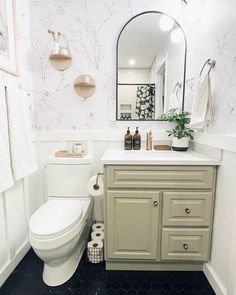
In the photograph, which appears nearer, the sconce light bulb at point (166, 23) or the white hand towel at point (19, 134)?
the white hand towel at point (19, 134)

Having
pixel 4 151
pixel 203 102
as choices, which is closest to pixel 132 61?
pixel 203 102

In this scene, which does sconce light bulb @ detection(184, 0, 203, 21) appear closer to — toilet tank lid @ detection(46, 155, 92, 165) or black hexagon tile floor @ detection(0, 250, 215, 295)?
toilet tank lid @ detection(46, 155, 92, 165)

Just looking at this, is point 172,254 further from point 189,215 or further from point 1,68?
point 1,68

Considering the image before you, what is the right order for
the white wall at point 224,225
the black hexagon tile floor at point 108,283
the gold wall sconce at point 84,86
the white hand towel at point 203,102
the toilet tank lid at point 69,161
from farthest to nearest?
the gold wall sconce at point 84,86 → the toilet tank lid at point 69,161 → the white hand towel at point 203,102 → the black hexagon tile floor at point 108,283 → the white wall at point 224,225

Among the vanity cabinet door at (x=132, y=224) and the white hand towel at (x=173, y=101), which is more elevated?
the white hand towel at (x=173, y=101)

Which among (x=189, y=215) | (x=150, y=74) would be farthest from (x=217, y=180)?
(x=150, y=74)

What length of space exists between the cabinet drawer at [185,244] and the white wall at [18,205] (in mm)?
1131

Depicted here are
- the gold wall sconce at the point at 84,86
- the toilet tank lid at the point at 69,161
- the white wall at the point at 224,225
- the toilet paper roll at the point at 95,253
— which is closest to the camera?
the white wall at the point at 224,225

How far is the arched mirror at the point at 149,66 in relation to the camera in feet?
5.71

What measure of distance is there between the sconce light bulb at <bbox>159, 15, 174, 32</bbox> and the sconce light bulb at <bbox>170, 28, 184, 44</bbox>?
5 centimetres

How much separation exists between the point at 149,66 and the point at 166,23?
41 centimetres

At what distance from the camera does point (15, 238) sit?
150 centimetres

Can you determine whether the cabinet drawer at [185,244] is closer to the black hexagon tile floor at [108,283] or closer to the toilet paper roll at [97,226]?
the black hexagon tile floor at [108,283]

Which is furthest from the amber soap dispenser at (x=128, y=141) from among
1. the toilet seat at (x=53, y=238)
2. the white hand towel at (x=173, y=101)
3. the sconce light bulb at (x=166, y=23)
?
the sconce light bulb at (x=166, y=23)
